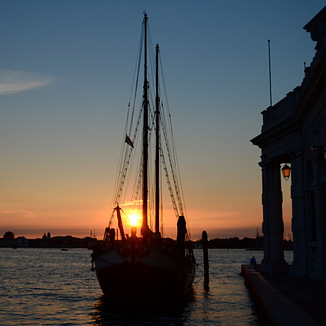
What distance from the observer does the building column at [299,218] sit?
28.8 meters

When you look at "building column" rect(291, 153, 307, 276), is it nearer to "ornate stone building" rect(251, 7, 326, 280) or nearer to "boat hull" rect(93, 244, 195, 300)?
"ornate stone building" rect(251, 7, 326, 280)

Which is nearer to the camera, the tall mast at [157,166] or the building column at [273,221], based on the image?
the building column at [273,221]

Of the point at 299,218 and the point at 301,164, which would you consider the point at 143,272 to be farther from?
the point at 301,164

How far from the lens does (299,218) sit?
2948cm

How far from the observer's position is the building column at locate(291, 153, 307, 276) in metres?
28.8

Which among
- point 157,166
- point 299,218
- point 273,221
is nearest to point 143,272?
point 299,218

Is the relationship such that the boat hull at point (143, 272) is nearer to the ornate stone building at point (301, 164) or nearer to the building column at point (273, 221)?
the building column at point (273, 221)

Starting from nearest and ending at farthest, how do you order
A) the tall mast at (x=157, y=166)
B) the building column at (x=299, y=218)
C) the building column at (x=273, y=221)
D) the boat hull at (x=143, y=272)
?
the building column at (x=299, y=218) < the boat hull at (x=143, y=272) < the building column at (x=273, y=221) < the tall mast at (x=157, y=166)

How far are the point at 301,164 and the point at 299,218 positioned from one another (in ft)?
10.2

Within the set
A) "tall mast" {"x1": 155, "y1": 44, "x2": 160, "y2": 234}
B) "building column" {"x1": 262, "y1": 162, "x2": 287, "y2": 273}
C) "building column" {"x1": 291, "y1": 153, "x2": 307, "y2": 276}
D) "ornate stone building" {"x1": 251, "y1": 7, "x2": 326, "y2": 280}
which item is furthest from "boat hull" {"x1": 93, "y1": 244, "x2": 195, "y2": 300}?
"ornate stone building" {"x1": 251, "y1": 7, "x2": 326, "y2": 280}

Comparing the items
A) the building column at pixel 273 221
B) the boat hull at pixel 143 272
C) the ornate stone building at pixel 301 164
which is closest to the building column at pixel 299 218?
the ornate stone building at pixel 301 164

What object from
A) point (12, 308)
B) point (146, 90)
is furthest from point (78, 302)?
point (146, 90)

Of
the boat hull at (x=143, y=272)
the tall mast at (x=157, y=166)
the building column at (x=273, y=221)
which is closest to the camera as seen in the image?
the boat hull at (x=143, y=272)

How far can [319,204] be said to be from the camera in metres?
25.7
